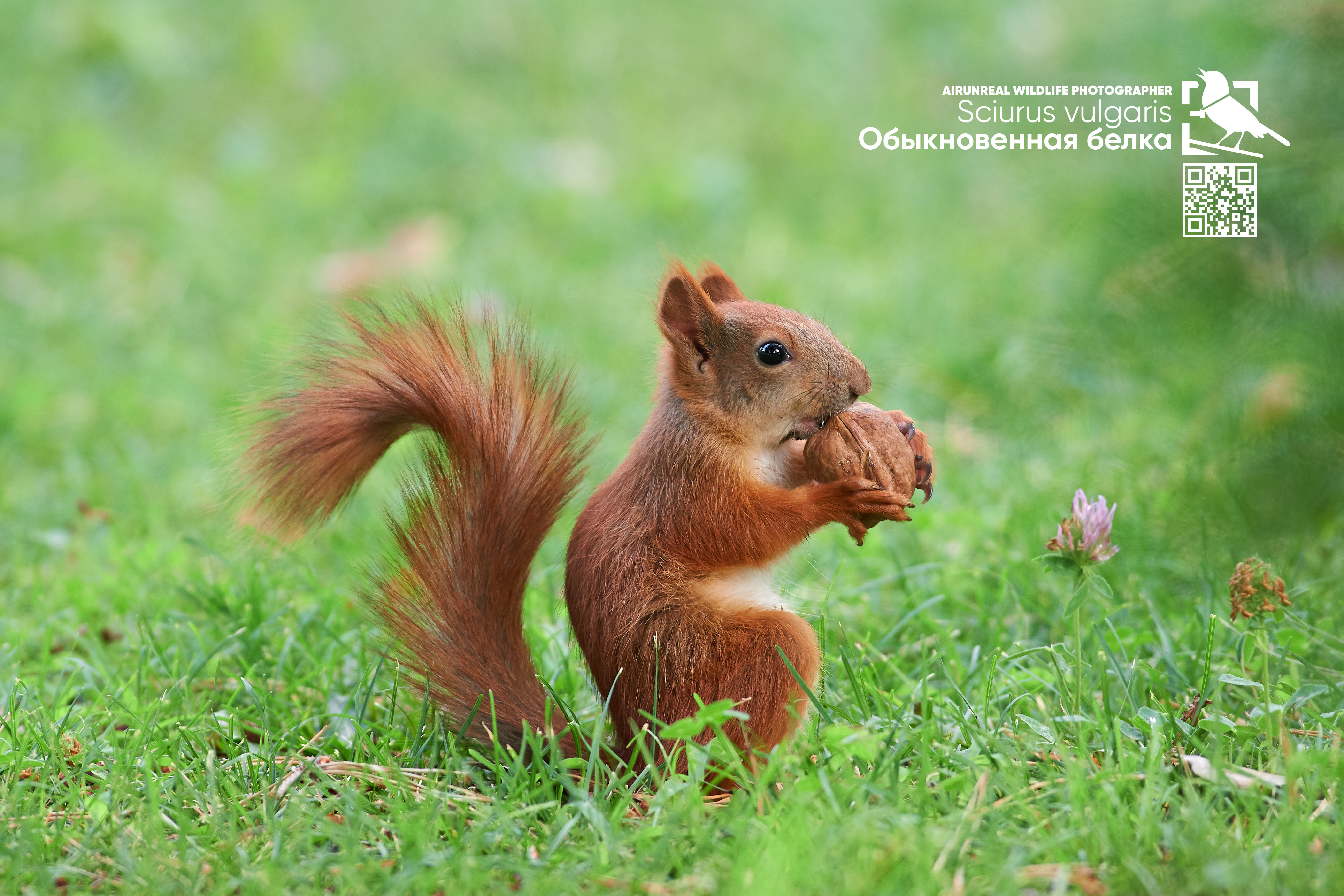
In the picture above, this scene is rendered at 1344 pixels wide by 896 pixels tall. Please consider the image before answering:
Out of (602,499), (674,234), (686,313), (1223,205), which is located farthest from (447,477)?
(674,234)

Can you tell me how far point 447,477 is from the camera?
200 cm

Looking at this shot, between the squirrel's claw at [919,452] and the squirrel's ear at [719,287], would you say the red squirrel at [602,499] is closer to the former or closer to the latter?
the squirrel's claw at [919,452]

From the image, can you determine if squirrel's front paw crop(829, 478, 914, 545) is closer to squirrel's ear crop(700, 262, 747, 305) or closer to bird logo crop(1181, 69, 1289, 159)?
squirrel's ear crop(700, 262, 747, 305)

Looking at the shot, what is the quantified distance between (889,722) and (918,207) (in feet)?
14.0

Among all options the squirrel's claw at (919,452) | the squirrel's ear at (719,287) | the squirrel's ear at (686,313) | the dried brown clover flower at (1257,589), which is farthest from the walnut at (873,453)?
the dried brown clover flower at (1257,589)

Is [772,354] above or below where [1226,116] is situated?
below

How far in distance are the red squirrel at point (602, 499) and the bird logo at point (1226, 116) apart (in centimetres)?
67

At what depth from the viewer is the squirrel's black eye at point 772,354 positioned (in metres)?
2.06

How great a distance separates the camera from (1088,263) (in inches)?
103

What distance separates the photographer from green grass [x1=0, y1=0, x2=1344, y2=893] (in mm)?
1658

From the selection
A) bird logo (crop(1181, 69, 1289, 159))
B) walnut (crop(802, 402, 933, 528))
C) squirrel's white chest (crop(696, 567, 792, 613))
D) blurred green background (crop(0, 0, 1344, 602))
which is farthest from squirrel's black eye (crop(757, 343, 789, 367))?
bird logo (crop(1181, 69, 1289, 159))

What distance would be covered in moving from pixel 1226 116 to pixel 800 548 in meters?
0.98

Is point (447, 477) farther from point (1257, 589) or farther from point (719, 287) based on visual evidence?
point (1257, 589)

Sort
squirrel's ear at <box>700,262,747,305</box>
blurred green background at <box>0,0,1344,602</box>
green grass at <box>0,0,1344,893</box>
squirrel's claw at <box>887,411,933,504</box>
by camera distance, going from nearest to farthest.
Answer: green grass at <box>0,0,1344,893</box> < blurred green background at <box>0,0,1344,602</box> < squirrel's claw at <box>887,411,933,504</box> < squirrel's ear at <box>700,262,747,305</box>
